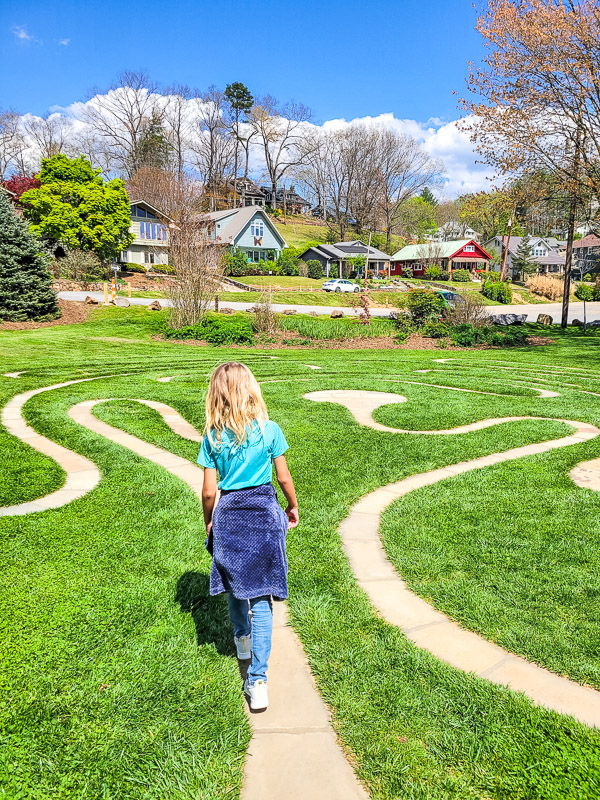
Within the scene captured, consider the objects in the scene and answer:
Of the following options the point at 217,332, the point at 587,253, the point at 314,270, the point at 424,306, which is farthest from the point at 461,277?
the point at 217,332

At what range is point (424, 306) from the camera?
62.7 ft

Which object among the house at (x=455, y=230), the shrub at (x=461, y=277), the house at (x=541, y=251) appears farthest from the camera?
the house at (x=455, y=230)

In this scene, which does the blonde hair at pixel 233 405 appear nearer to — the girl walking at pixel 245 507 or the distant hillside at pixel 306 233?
the girl walking at pixel 245 507

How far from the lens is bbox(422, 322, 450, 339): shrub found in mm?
18359

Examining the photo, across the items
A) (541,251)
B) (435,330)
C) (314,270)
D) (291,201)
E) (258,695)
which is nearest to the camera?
(258,695)

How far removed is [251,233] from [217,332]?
3811 cm

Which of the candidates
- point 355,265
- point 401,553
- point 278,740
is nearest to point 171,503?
point 401,553

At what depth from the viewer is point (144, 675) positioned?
2.51 metres

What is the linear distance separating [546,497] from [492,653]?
2.39 metres

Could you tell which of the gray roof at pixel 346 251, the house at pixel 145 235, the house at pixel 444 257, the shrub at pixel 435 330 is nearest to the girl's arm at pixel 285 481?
the shrub at pixel 435 330

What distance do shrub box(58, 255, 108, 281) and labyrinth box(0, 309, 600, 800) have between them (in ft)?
93.5

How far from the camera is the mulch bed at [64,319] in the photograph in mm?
19828

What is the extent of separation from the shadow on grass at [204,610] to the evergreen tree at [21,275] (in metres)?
20.2

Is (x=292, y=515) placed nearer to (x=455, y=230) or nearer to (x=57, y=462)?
(x=57, y=462)
